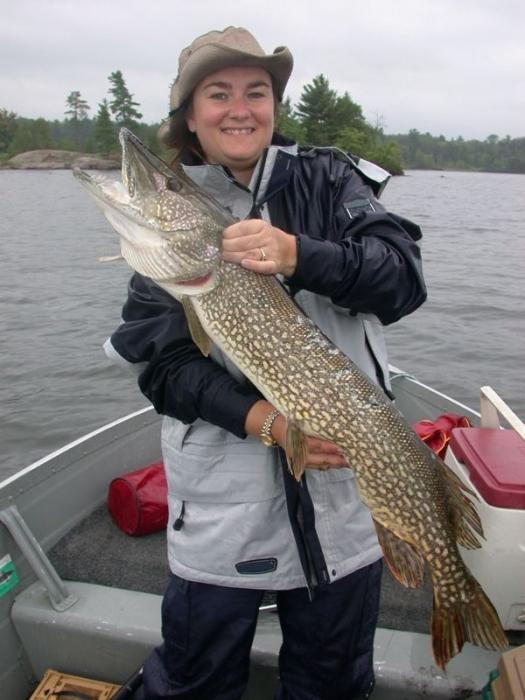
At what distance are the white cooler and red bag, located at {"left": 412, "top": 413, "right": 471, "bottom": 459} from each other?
0.62m

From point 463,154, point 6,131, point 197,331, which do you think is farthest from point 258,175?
point 463,154

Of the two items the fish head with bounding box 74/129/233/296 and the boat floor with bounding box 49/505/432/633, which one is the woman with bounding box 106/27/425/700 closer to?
the fish head with bounding box 74/129/233/296

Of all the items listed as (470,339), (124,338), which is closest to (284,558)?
(124,338)

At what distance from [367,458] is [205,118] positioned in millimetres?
1352

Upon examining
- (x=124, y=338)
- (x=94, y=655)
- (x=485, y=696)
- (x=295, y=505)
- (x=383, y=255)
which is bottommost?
(x=94, y=655)

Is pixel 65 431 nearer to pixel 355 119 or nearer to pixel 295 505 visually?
pixel 295 505

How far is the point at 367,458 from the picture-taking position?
2184 mm

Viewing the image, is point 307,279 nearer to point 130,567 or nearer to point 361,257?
point 361,257

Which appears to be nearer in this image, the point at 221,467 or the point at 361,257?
the point at 361,257

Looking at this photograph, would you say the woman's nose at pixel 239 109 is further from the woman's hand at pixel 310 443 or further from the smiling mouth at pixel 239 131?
the woman's hand at pixel 310 443

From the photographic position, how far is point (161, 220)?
239cm

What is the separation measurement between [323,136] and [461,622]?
239 feet

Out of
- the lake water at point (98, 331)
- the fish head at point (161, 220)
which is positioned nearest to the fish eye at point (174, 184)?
the fish head at point (161, 220)

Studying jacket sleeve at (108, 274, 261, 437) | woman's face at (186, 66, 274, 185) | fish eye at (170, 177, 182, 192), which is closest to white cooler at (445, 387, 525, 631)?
jacket sleeve at (108, 274, 261, 437)
